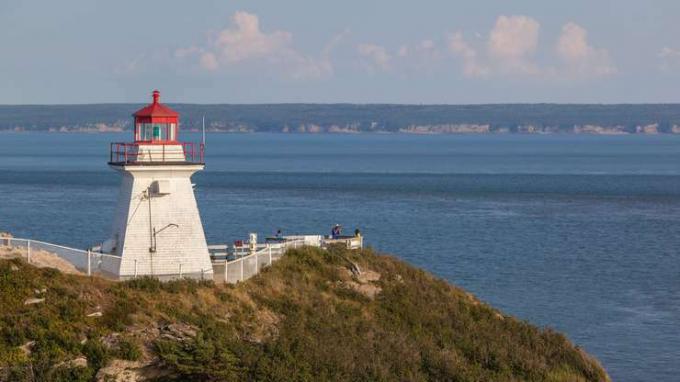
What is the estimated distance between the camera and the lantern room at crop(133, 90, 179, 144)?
2911 centimetres

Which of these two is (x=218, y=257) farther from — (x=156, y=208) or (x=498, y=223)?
(x=498, y=223)

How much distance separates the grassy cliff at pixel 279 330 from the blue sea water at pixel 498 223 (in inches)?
307

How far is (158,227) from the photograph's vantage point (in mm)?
29062

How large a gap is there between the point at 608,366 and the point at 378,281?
9796 millimetres

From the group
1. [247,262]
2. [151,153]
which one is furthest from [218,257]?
[151,153]

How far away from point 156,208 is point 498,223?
57755 millimetres

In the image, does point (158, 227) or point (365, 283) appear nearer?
point (158, 227)

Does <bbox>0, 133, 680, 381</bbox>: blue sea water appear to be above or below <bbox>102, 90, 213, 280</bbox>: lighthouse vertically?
below

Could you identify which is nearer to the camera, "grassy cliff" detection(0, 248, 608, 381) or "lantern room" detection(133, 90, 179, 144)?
"grassy cliff" detection(0, 248, 608, 381)

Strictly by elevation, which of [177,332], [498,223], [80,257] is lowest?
[498,223]

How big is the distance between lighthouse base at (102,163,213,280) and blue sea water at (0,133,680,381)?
15.1 m

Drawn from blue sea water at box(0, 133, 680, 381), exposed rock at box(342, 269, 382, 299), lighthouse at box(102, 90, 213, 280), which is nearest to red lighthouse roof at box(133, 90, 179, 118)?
lighthouse at box(102, 90, 213, 280)

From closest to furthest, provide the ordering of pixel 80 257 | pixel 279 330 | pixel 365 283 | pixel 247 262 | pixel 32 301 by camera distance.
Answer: pixel 32 301, pixel 279 330, pixel 80 257, pixel 247 262, pixel 365 283

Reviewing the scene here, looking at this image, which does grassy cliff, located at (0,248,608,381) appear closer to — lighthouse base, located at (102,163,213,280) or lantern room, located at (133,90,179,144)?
lighthouse base, located at (102,163,213,280)
